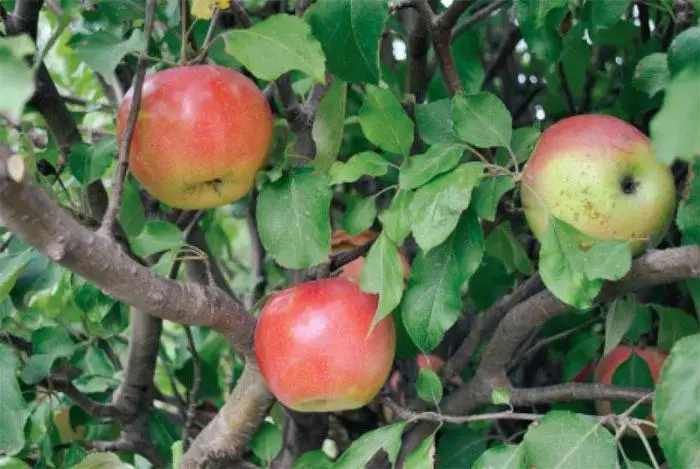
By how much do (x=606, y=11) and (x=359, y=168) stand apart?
12.9 inches

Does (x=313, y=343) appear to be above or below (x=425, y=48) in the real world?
below

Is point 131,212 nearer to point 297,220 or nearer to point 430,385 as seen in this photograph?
point 297,220

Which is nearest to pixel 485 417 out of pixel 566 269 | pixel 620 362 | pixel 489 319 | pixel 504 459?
pixel 504 459

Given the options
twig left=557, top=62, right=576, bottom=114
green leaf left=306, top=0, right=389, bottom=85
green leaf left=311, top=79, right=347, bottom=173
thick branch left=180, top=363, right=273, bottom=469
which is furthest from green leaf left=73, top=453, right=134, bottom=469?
twig left=557, top=62, right=576, bottom=114

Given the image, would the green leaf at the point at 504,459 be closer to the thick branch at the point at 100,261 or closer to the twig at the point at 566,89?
the thick branch at the point at 100,261

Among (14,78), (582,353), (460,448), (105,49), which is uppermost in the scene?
(14,78)

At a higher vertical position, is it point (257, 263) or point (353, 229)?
point (353, 229)

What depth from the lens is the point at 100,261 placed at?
747 millimetres

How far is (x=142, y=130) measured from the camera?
3.26 feet

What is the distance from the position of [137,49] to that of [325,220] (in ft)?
0.91

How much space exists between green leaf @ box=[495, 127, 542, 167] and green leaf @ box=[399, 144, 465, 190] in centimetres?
13

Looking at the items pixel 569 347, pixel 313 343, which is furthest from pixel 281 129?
pixel 569 347

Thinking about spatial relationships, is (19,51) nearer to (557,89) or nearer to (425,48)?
(425,48)

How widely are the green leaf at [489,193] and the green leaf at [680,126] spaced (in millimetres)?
360
